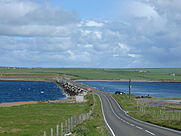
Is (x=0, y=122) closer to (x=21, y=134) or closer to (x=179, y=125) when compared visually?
(x=21, y=134)

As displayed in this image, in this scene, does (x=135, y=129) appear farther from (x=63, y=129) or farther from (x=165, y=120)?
(x=165, y=120)

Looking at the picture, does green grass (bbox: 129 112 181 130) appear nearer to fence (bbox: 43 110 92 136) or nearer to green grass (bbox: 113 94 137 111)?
fence (bbox: 43 110 92 136)

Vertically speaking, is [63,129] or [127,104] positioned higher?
[63,129]

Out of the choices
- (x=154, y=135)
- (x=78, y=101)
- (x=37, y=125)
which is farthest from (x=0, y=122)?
(x=78, y=101)

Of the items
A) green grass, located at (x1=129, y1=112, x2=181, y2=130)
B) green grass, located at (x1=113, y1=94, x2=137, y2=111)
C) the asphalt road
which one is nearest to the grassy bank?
green grass, located at (x1=129, y1=112, x2=181, y2=130)

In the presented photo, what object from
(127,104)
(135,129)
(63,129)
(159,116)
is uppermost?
(135,129)

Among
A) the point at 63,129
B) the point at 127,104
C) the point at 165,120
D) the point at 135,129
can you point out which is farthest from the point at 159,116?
the point at 127,104

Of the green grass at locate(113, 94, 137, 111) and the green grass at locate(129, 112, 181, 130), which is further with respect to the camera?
the green grass at locate(113, 94, 137, 111)

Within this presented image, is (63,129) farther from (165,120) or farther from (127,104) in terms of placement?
(127,104)

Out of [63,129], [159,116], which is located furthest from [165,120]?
[63,129]

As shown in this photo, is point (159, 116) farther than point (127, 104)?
No

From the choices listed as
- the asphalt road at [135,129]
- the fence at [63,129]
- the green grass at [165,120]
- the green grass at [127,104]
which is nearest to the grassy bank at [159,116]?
the green grass at [165,120]

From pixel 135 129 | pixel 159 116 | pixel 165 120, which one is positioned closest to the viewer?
pixel 135 129

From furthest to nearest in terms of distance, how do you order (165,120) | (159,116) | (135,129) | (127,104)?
(127,104), (159,116), (165,120), (135,129)
